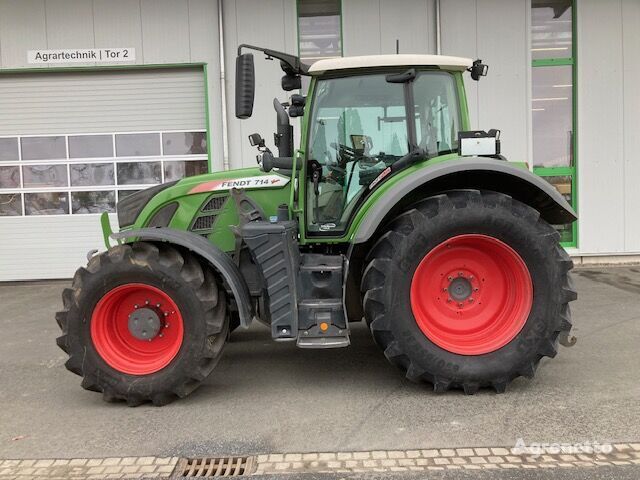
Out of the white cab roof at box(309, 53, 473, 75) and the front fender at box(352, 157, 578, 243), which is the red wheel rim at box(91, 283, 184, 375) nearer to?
the front fender at box(352, 157, 578, 243)

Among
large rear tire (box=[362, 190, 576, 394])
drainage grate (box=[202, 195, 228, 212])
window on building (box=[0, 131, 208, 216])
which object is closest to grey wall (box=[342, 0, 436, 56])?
window on building (box=[0, 131, 208, 216])

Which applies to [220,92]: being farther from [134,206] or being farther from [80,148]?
[134,206]

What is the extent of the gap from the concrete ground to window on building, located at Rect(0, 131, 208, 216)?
4513 mm

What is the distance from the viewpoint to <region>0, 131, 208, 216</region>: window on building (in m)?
9.06

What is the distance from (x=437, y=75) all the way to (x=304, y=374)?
249cm

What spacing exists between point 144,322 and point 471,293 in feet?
7.53

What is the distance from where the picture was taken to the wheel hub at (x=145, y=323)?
372 cm

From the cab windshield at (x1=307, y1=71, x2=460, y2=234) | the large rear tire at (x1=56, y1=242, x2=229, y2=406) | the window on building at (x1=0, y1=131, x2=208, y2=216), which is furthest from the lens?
the window on building at (x1=0, y1=131, x2=208, y2=216)

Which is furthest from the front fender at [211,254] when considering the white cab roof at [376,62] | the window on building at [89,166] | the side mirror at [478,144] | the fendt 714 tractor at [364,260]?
the window on building at [89,166]

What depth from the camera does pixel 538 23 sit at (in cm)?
912

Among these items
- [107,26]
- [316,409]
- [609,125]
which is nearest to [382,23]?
[609,125]

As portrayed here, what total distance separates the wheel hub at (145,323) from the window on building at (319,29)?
249 inches

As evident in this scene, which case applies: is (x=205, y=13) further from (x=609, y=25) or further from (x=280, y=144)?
(x=609, y=25)

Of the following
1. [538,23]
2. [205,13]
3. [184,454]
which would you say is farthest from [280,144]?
[538,23]
